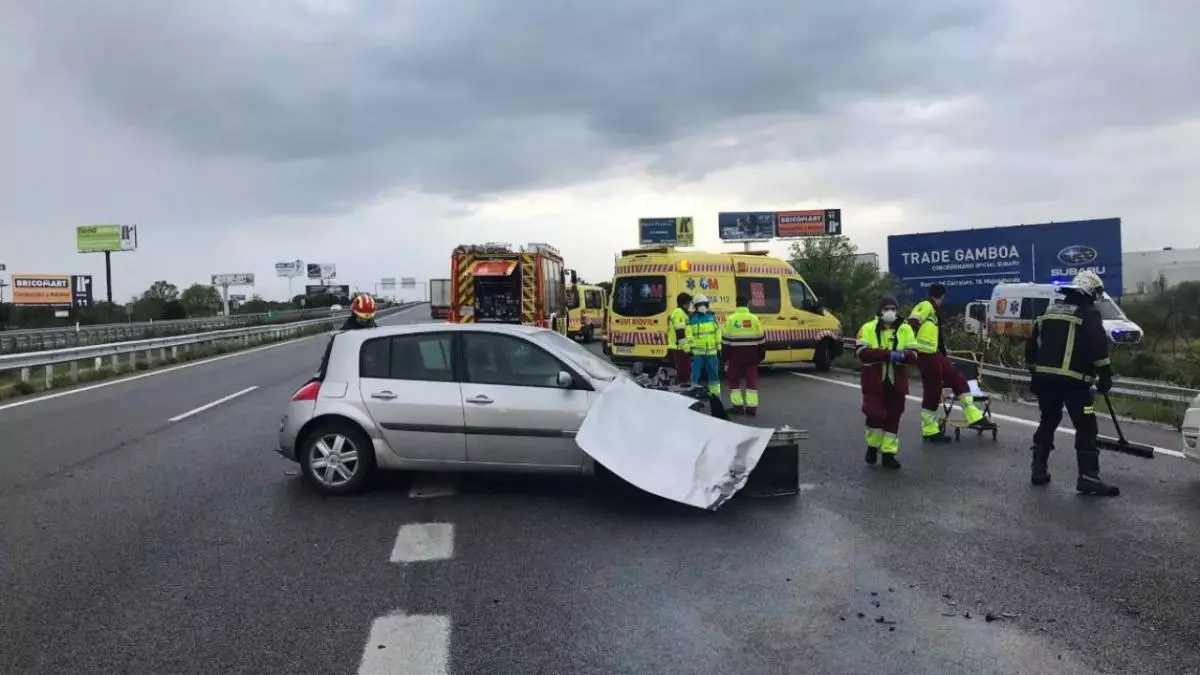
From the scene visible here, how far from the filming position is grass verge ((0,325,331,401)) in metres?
18.3

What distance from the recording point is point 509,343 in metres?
7.59

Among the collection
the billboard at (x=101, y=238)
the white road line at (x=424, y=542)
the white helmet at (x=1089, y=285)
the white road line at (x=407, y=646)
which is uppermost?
the billboard at (x=101, y=238)

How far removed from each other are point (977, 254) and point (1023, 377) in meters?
21.7

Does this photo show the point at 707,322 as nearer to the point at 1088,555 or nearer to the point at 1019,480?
the point at 1019,480

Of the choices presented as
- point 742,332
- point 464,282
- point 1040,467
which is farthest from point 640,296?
point 1040,467

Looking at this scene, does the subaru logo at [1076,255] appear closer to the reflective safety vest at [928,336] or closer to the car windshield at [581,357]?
the reflective safety vest at [928,336]

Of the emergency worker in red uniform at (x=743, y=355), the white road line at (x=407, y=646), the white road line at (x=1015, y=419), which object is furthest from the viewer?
the emergency worker in red uniform at (x=743, y=355)

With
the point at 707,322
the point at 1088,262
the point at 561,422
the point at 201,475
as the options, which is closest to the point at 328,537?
the point at 561,422

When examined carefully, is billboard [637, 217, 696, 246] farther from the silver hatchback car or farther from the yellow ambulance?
the silver hatchback car

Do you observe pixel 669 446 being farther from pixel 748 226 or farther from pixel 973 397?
pixel 748 226

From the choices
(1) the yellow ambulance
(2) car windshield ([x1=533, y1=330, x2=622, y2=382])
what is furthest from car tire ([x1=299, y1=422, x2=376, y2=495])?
(1) the yellow ambulance

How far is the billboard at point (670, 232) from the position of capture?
2628 inches

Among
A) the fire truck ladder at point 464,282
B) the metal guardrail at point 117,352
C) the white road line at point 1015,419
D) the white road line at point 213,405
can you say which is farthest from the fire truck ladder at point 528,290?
the metal guardrail at point 117,352

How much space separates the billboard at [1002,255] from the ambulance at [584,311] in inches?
459
